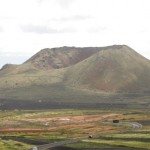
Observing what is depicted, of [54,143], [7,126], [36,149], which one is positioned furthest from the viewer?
[7,126]

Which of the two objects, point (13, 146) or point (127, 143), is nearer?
point (13, 146)

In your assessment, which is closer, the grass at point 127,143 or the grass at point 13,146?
the grass at point 127,143

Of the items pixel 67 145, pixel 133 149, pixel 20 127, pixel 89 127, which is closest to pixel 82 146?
pixel 67 145

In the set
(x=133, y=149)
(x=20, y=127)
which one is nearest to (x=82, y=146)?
(x=133, y=149)

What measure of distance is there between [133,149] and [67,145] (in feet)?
68.0

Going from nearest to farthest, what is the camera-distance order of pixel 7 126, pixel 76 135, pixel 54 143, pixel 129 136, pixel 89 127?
pixel 54 143
pixel 129 136
pixel 76 135
pixel 89 127
pixel 7 126

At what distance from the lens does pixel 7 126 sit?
180 meters

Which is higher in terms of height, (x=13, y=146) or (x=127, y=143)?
(x=13, y=146)

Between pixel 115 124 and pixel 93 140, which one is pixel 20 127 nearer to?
pixel 115 124

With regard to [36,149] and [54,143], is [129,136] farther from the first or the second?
[36,149]

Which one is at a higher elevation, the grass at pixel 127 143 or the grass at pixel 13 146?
the grass at pixel 13 146

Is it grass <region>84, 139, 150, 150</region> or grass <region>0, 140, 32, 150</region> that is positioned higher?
grass <region>0, 140, 32, 150</region>

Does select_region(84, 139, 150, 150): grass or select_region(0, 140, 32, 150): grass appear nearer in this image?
select_region(84, 139, 150, 150): grass

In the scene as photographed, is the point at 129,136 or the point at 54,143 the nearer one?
the point at 54,143
